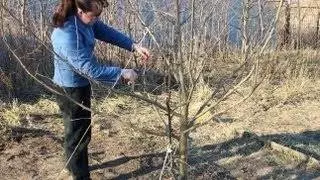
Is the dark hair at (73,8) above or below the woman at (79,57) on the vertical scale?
above

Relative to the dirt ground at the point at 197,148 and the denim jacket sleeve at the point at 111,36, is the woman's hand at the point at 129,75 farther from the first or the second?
the dirt ground at the point at 197,148

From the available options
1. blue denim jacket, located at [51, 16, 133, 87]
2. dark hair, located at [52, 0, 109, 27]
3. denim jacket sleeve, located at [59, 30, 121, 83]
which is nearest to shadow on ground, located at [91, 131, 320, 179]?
blue denim jacket, located at [51, 16, 133, 87]

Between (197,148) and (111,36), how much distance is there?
5.03 feet

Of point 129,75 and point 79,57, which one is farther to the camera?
point 79,57

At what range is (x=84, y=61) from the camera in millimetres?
3748

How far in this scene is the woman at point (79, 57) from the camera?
12.2ft

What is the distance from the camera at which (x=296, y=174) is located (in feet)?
15.4

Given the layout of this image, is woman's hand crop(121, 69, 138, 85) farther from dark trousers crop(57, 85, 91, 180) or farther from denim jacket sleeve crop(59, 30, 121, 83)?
dark trousers crop(57, 85, 91, 180)

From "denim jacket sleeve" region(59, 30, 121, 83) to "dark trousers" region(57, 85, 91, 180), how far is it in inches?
13.8

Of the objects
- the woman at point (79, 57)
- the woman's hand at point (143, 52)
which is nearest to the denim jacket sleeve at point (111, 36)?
the woman at point (79, 57)

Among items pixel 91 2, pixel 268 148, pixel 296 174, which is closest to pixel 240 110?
pixel 268 148

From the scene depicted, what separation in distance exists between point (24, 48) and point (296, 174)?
11.9ft

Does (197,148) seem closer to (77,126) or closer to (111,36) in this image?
(77,126)

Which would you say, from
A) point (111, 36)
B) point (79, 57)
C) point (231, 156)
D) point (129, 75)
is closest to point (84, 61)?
point (79, 57)
